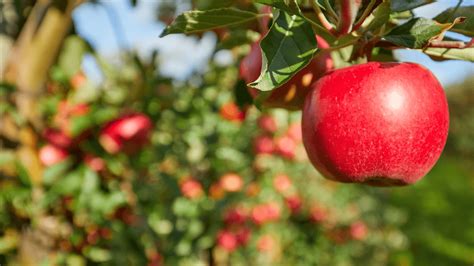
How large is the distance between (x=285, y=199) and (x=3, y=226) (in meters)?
2.09

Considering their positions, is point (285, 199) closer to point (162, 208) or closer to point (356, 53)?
point (162, 208)

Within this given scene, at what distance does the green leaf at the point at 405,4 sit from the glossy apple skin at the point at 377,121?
0.22 ft

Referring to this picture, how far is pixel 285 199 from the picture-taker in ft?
10.5

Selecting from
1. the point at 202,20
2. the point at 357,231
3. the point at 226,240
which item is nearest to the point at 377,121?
the point at 202,20

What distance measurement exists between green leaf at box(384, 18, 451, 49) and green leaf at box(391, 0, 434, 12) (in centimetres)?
3

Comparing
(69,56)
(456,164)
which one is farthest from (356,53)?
(456,164)

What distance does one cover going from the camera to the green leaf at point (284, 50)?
0.58 meters

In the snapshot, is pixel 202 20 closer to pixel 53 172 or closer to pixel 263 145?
pixel 53 172

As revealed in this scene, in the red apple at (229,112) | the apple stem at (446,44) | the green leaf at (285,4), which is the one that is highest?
the green leaf at (285,4)

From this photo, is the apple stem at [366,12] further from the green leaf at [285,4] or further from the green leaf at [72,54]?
the green leaf at [72,54]

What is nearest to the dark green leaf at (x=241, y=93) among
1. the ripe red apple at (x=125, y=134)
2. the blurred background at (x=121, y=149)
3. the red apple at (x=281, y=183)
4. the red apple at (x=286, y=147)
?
the blurred background at (x=121, y=149)

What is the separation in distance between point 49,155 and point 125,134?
0.66 ft

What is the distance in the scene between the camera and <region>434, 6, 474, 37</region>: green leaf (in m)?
0.66

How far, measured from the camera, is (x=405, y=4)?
0.65 meters
